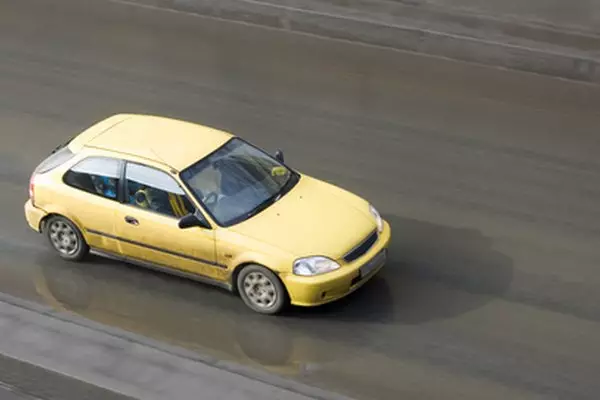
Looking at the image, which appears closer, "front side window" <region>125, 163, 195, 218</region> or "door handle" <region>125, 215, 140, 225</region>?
"front side window" <region>125, 163, 195, 218</region>

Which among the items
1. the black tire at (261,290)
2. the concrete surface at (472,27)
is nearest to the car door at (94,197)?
the black tire at (261,290)

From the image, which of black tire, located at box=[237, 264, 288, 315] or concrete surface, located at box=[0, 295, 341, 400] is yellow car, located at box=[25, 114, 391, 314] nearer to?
black tire, located at box=[237, 264, 288, 315]

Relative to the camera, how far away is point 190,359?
5.02m

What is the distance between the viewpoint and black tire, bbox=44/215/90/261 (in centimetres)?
1038

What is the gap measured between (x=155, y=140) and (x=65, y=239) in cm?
142

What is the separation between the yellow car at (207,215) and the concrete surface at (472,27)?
19.3 ft

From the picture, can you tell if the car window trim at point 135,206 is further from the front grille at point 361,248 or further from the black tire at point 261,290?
the front grille at point 361,248

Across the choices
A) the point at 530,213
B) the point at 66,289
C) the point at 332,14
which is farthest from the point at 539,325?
the point at 332,14

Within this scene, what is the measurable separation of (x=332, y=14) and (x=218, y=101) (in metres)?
3.11

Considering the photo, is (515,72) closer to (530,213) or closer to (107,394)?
(530,213)

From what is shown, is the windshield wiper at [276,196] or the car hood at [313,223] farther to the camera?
the windshield wiper at [276,196]

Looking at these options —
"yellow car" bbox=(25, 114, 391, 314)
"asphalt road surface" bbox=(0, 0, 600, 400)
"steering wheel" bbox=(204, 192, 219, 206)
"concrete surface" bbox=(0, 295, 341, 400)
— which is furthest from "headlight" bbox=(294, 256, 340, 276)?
"concrete surface" bbox=(0, 295, 341, 400)

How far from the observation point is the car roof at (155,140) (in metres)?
10.0

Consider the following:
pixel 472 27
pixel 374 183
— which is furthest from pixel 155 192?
pixel 472 27
